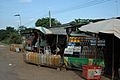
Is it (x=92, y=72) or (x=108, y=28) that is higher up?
(x=108, y=28)

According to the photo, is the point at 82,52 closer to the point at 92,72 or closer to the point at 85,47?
the point at 85,47

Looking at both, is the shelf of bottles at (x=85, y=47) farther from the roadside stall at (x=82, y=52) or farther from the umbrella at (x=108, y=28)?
the umbrella at (x=108, y=28)

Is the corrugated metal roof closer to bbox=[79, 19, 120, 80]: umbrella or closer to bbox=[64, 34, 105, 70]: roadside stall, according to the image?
bbox=[64, 34, 105, 70]: roadside stall

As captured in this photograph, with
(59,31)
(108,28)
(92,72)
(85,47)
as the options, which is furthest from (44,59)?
(108,28)

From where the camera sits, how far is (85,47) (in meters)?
13.9

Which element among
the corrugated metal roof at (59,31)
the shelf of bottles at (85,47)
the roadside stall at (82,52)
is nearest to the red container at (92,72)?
the roadside stall at (82,52)

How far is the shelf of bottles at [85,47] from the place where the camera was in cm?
1337

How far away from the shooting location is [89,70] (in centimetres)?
1089

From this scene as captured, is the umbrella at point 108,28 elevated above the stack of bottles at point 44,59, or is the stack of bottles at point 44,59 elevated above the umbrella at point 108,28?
the umbrella at point 108,28

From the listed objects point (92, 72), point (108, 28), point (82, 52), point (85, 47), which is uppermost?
point (108, 28)

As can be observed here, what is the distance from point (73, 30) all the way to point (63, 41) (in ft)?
18.7

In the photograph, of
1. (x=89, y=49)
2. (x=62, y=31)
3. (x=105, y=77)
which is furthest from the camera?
(x=62, y=31)

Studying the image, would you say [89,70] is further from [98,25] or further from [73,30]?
[73,30]

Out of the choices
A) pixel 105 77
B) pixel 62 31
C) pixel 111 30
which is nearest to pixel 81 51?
pixel 105 77
